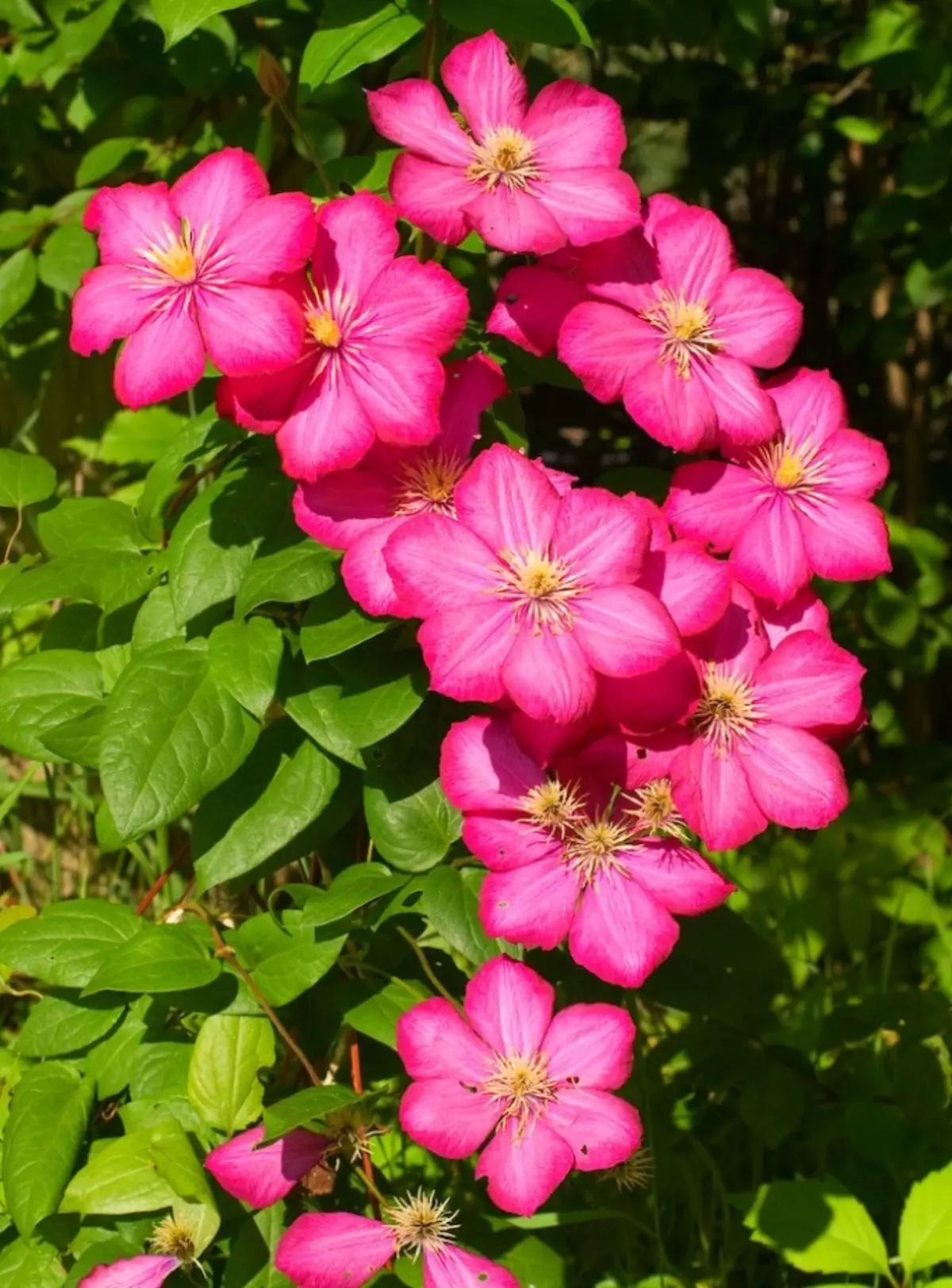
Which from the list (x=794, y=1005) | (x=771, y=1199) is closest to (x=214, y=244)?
(x=771, y=1199)

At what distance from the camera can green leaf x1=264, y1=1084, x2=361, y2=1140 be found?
81cm

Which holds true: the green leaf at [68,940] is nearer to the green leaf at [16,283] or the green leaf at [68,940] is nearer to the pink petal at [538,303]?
the pink petal at [538,303]

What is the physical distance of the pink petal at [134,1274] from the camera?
3.07 feet

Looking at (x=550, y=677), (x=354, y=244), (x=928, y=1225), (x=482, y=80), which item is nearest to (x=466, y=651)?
(x=550, y=677)

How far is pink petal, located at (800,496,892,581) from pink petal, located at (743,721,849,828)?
7cm

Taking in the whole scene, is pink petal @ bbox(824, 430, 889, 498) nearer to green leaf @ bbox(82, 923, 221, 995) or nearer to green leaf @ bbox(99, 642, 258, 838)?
green leaf @ bbox(99, 642, 258, 838)

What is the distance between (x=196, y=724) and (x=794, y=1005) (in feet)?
3.07

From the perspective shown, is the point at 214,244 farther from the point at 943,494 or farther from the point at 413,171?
the point at 943,494

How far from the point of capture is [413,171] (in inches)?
32.5

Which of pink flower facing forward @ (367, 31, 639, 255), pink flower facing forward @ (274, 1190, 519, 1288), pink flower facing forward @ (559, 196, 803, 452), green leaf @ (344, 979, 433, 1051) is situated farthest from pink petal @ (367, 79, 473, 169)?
pink flower facing forward @ (274, 1190, 519, 1288)

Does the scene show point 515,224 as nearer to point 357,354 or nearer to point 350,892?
point 357,354

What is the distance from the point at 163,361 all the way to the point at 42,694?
0.35 metres

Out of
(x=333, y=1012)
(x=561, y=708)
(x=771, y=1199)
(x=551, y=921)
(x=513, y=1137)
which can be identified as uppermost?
(x=561, y=708)

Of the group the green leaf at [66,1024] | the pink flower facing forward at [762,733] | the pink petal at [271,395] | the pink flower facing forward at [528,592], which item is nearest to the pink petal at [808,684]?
the pink flower facing forward at [762,733]
